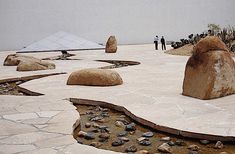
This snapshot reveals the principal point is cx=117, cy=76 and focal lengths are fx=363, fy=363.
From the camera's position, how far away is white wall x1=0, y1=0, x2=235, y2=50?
22.8 meters

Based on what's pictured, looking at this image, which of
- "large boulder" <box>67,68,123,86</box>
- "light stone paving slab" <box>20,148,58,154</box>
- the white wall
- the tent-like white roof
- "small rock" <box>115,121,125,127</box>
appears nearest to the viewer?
"light stone paving slab" <box>20,148,58,154</box>

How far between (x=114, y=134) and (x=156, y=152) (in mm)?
747

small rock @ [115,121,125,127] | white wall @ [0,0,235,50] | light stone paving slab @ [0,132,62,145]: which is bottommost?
small rock @ [115,121,125,127]

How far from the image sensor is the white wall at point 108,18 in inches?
898

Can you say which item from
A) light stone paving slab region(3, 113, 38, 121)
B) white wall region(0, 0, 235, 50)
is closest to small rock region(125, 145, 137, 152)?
light stone paving slab region(3, 113, 38, 121)

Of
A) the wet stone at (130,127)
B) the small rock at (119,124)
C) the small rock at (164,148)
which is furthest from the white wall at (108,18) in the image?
the small rock at (164,148)

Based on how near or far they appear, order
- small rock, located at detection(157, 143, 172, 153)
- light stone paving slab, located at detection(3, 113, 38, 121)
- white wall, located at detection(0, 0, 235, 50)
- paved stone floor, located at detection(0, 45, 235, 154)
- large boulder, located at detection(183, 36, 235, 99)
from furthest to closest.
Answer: white wall, located at detection(0, 0, 235, 50)
large boulder, located at detection(183, 36, 235, 99)
light stone paving slab, located at detection(3, 113, 38, 121)
paved stone floor, located at detection(0, 45, 235, 154)
small rock, located at detection(157, 143, 172, 153)

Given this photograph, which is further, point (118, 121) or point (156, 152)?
point (118, 121)

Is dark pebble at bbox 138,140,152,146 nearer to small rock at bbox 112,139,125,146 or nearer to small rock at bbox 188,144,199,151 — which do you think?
small rock at bbox 112,139,125,146

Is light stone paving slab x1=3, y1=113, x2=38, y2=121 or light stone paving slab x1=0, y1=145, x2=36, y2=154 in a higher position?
light stone paving slab x1=3, y1=113, x2=38, y2=121

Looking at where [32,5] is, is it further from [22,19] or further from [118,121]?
[118,121]

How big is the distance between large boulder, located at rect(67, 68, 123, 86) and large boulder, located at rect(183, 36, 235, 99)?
1753 mm

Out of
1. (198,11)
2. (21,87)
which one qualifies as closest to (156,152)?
(21,87)

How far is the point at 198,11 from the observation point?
27281 mm
